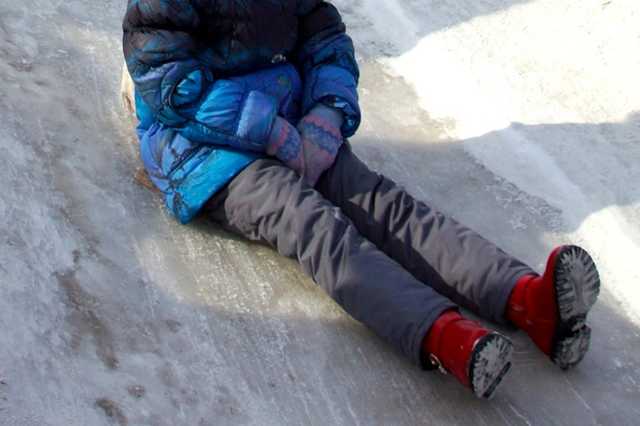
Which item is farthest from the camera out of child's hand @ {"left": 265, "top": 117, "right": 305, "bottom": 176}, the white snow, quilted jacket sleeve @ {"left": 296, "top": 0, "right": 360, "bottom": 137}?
the white snow

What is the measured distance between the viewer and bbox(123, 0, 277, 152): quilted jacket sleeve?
229 centimetres

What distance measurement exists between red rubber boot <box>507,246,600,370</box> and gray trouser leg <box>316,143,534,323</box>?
0.05m

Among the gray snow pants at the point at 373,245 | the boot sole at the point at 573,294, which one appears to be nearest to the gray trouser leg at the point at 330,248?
the gray snow pants at the point at 373,245

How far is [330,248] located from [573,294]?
21.4 inches

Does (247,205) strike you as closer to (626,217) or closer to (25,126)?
(25,126)

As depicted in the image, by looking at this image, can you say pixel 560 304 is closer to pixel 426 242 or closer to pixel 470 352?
pixel 470 352

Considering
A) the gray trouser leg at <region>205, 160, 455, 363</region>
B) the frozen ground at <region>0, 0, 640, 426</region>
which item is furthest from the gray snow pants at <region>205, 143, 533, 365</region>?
the frozen ground at <region>0, 0, 640, 426</region>

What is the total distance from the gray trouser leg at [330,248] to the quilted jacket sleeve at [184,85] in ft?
0.36

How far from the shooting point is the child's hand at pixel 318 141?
2.44m

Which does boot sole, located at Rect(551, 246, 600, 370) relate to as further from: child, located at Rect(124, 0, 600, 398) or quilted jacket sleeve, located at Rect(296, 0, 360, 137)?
quilted jacket sleeve, located at Rect(296, 0, 360, 137)

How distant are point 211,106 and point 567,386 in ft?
3.49

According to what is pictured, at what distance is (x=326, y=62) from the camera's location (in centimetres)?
263

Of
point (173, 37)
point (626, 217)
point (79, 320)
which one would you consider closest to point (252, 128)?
point (173, 37)

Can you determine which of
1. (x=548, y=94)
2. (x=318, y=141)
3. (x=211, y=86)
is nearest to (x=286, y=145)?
(x=318, y=141)
